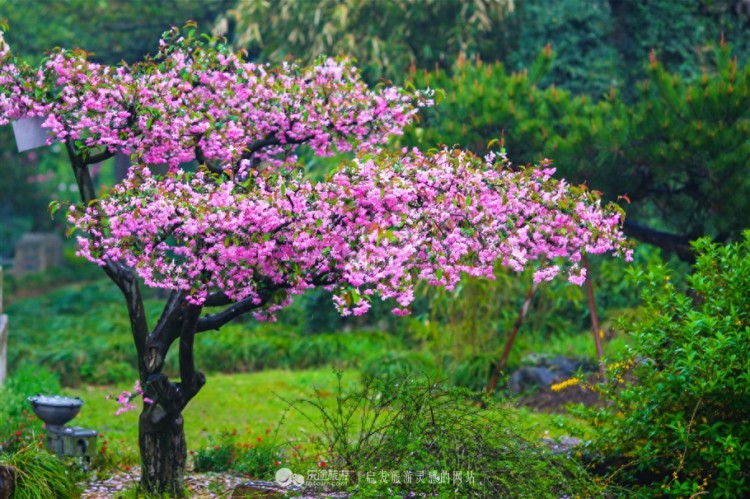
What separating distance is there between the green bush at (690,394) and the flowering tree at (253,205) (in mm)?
697

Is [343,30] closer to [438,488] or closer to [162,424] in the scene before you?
[162,424]

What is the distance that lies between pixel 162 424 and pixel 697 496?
355cm

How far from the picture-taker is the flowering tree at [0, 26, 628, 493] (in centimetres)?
558

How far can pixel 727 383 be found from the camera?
5.86 meters

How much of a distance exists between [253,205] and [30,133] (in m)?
2.06

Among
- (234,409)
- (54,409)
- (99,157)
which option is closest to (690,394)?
(99,157)

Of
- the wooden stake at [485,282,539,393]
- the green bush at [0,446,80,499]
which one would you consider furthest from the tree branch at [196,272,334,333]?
the wooden stake at [485,282,539,393]

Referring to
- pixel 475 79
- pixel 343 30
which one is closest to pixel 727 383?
pixel 475 79

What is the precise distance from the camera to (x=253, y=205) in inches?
215

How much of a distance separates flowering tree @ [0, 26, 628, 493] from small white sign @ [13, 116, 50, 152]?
0.25 feet

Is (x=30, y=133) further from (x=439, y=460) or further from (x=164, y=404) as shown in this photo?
(x=439, y=460)

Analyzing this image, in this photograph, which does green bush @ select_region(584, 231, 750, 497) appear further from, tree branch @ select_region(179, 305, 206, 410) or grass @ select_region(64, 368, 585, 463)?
tree branch @ select_region(179, 305, 206, 410)

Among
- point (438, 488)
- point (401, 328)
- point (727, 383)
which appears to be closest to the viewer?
point (438, 488)

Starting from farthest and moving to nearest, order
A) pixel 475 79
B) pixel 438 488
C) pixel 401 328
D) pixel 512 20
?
Result: pixel 512 20, pixel 401 328, pixel 475 79, pixel 438 488
